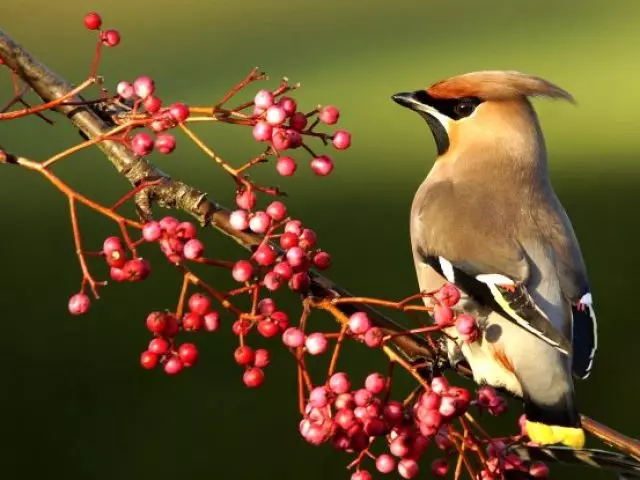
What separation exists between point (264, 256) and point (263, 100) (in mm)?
145

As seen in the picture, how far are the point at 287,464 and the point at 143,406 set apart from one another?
80cm

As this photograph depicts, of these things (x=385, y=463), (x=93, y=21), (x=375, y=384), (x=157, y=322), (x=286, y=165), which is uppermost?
(x=93, y=21)

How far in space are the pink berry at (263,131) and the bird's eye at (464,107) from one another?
0.93m

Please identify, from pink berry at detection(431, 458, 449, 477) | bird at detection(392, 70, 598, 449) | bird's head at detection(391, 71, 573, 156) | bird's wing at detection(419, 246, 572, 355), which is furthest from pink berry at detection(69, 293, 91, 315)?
bird's head at detection(391, 71, 573, 156)

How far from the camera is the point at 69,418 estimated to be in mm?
4754

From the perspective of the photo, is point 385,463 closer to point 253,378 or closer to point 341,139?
point 253,378

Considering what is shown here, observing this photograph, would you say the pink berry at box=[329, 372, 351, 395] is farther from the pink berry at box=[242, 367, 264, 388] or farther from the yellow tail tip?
the yellow tail tip

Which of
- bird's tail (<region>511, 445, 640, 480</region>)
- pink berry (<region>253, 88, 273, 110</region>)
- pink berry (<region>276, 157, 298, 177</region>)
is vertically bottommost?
bird's tail (<region>511, 445, 640, 480</region>)

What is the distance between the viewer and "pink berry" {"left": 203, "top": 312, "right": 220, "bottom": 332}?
45.6 inches

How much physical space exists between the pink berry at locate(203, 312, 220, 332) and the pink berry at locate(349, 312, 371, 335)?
13 cm

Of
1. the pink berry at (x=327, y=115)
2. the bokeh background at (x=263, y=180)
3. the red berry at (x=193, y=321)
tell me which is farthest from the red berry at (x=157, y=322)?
the bokeh background at (x=263, y=180)

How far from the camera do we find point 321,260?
1.30 m

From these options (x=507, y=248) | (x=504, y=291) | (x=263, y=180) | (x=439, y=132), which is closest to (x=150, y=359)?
(x=504, y=291)

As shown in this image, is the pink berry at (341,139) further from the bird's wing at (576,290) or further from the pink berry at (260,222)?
the bird's wing at (576,290)
